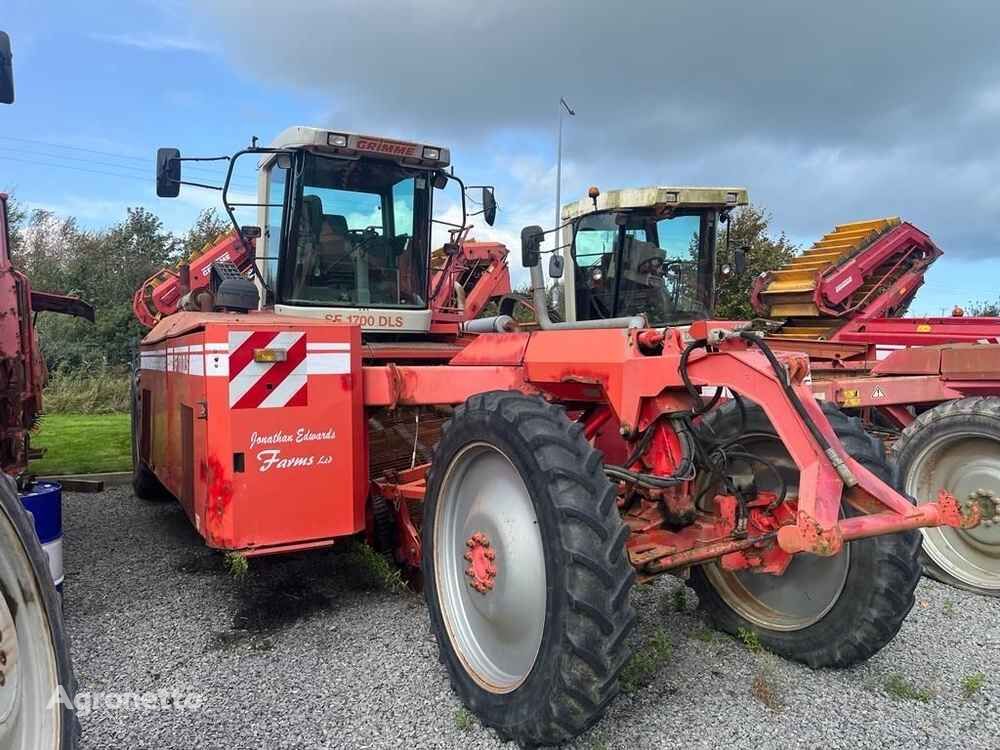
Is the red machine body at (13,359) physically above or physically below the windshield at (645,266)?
below

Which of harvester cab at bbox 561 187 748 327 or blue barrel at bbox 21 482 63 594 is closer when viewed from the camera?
blue barrel at bbox 21 482 63 594

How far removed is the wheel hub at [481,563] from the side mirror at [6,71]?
2.98 m

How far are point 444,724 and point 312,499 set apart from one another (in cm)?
140

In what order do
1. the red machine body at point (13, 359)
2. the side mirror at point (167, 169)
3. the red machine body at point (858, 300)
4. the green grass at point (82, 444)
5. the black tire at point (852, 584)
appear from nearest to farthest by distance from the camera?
1. the black tire at point (852, 584)
2. the side mirror at point (167, 169)
3. the red machine body at point (13, 359)
4. the red machine body at point (858, 300)
5. the green grass at point (82, 444)

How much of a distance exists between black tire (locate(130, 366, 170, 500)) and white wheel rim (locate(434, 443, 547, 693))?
4.61 meters

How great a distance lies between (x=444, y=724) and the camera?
297 cm

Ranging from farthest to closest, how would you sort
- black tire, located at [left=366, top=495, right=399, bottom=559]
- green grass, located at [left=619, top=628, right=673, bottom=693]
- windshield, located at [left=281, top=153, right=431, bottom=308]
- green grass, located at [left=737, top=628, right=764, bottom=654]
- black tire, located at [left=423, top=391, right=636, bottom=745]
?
windshield, located at [left=281, top=153, right=431, bottom=308] → black tire, located at [left=366, top=495, right=399, bottom=559] → green grass, located at [left=737, top=628, right=764, bottom=654] → green grass, located at [left=619, top=628, right=673, bottom=693] → black tire, located at [left=423, top=391, right=636, bottom=745]

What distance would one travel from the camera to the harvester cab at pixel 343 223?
505cm

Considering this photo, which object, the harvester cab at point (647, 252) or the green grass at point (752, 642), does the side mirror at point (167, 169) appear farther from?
the green grass at point (752, 642)

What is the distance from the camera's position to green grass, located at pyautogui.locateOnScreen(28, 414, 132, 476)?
8.63 m

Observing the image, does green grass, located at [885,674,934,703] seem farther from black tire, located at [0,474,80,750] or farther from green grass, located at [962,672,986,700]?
black tire, located at [0,474,80,750]

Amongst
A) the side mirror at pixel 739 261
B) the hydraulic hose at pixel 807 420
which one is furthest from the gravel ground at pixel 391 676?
the side mirror at pixel 739 261

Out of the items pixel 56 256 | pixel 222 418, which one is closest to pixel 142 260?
pixel 56 256

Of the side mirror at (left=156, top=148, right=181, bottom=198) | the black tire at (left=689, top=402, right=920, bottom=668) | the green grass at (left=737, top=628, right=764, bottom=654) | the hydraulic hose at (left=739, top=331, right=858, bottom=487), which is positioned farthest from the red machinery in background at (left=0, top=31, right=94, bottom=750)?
the side mirror at (left=156, top=148, right=181, bottom=198)
